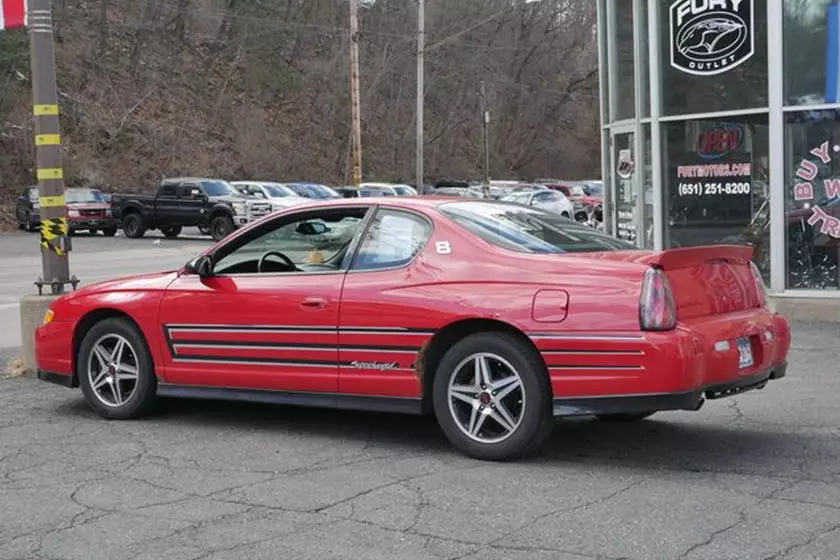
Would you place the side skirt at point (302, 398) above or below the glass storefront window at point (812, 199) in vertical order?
below

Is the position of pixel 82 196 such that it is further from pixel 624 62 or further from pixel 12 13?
pixel 12 13

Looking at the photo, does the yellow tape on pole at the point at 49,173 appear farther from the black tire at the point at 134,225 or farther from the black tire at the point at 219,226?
the black tire at the point at 134,225

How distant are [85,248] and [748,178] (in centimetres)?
2163

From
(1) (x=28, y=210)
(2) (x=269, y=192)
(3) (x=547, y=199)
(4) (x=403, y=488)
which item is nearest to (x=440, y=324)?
(4) (x=403, y=488)

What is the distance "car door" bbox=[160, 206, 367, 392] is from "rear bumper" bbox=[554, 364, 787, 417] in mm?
1523

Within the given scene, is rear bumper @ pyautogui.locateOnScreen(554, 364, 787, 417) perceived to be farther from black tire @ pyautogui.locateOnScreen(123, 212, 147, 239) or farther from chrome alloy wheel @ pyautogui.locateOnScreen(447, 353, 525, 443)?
black tire @ pyautogui.locateOnScreen(123, 212, 147, 239)

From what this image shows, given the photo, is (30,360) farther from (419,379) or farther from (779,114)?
(779,114)

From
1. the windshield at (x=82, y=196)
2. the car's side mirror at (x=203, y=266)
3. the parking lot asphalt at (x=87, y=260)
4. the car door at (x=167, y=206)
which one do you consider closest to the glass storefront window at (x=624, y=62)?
the parking lot asphalt at (x=87, y=260)

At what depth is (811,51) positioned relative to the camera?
473 inches

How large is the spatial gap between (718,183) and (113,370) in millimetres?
8392

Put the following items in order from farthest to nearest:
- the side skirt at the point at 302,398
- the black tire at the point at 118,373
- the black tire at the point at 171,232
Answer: the black tire at the point at 171,232
the black tire at the point at 118,373
the side skirt at the point at 302,398

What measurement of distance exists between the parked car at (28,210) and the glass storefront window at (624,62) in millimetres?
27393

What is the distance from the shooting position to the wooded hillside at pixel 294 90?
46.3 meters

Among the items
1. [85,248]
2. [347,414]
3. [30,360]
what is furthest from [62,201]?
[85,248]
